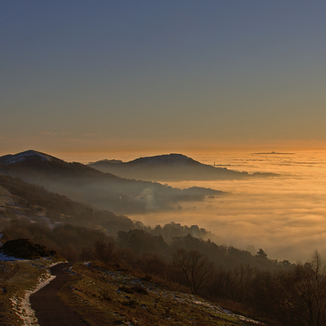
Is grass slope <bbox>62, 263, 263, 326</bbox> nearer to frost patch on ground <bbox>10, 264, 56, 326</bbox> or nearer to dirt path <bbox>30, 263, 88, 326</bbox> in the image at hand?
dirt path <bbox>30, 263, 88, 326</bbox>

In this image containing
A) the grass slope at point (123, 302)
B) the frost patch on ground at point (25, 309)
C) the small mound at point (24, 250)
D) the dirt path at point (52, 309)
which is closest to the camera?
the frost patch on ground at point (25, 309)

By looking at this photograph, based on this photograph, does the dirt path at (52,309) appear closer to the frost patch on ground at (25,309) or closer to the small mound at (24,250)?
the frost patch on ground at (25,309)

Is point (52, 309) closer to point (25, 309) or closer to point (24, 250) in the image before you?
point (25, 309)

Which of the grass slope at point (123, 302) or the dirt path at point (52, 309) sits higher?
the dirt path at point (52, 309)

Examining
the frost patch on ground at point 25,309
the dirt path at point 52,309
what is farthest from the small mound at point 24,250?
the frost patch on ground at point 25,309

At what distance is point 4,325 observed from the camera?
1164cm

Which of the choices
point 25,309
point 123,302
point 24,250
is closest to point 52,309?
point 25,309

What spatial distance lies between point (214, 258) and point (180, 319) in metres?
109

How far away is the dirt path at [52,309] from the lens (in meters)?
13.3

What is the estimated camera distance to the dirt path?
525 inches

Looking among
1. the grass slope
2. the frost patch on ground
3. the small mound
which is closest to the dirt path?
the frost patch on ground

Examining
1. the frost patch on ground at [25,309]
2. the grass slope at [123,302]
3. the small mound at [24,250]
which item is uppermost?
the frost patch on ground at [25,309]

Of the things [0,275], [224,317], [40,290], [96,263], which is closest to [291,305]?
[224,317]

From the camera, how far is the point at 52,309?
48.6 feet
